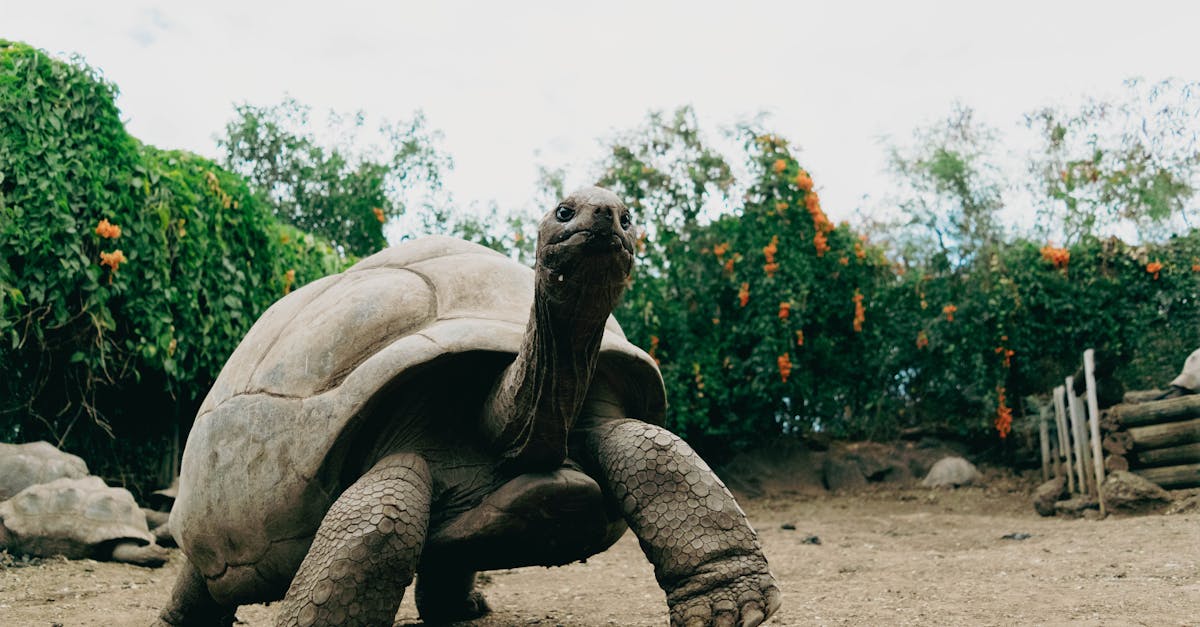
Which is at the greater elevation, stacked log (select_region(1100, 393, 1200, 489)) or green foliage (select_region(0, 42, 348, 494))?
green foliage (select_region(0, 42, 348, 494))

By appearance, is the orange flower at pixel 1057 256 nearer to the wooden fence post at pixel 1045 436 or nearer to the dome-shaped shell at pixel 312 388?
the wooden fence post at pixel 1045 436

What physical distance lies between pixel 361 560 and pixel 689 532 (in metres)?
0.77

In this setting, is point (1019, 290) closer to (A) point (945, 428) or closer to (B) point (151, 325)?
(A) point (945, 428)

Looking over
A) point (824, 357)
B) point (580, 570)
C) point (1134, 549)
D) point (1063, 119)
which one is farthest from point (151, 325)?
point (1063, 119)

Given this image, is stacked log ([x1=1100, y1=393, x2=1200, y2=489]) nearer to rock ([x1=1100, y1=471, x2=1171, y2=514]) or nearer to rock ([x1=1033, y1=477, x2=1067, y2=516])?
rock ([x1=1100, y1=471, x2=1171, y2=514])

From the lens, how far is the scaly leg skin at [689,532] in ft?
7.30

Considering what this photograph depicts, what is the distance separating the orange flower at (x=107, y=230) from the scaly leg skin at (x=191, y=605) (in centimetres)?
275

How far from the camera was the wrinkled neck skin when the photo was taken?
6.98ft

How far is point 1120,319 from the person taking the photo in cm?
882

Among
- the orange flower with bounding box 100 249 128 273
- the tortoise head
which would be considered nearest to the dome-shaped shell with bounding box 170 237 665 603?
the tortoise head

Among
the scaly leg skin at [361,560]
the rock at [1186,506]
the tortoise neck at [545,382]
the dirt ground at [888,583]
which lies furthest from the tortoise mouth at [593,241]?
the rock at [1186,506]

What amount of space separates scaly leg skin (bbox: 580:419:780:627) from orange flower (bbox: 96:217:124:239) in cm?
400

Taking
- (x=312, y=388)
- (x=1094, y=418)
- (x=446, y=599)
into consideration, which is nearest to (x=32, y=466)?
(x=446, y=599)

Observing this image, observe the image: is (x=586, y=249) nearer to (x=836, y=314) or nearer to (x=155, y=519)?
(x=155, y=519)
